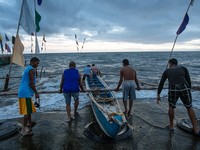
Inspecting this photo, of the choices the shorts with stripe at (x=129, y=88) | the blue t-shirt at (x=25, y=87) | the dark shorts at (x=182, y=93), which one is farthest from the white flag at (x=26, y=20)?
the dark shorts at (x=182, y=93)

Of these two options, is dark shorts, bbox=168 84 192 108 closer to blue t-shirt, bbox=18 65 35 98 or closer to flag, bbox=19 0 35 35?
blue t-shirt, bbox=18 65 35 98

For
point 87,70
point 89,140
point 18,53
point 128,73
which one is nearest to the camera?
point 89,140

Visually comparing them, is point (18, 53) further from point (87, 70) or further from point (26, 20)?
point (87, 70)

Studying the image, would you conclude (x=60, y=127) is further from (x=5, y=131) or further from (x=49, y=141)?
A: (x=5, y=131)

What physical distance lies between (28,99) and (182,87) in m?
4.37

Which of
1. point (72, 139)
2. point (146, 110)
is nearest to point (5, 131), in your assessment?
point (72, 139)

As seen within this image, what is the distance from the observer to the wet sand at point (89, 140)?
5320 millimetres

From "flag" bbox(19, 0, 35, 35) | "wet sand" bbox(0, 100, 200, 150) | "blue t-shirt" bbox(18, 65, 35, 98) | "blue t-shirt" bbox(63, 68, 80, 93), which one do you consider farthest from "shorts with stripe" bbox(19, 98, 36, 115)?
"flag" bbox(19, 0, 35, 35)

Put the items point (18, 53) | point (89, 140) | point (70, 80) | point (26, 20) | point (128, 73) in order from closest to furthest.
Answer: point (89, 140), point (70, 80), point (128, 73), point (18, 53), point (26, 20)

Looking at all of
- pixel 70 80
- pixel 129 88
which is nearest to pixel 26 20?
pixel 70 80

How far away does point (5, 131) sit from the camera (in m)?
6.26

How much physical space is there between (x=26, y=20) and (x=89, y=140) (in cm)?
655

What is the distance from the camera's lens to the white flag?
930 cm

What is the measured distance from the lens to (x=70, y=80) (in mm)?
6793
